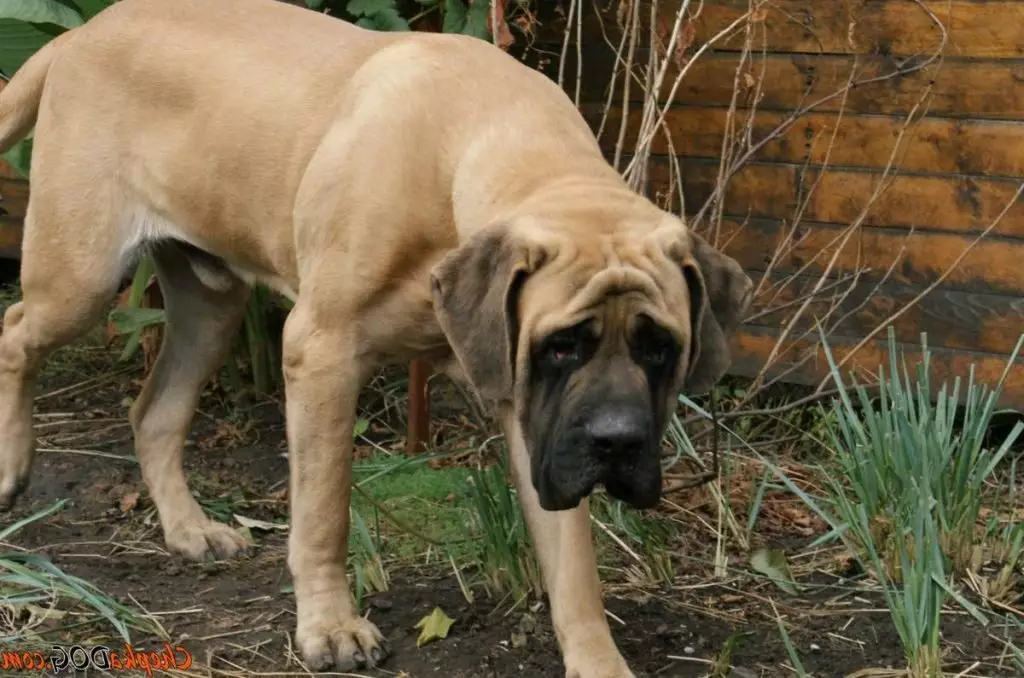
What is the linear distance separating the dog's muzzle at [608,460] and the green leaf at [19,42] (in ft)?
11.1

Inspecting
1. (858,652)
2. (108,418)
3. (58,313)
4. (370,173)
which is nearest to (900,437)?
(858,652)

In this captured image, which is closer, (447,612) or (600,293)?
(600,293)

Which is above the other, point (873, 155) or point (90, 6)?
point (90, 6)

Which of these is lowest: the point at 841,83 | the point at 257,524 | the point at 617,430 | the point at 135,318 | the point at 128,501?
the point at 128,501

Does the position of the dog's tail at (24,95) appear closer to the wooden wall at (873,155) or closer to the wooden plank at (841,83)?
the wooden wall at (873,155)

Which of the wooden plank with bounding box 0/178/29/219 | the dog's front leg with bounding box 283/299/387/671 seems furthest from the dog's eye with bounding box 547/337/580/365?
the wooden plank with bounding box 0/178/29/219

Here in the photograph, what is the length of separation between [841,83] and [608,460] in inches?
119

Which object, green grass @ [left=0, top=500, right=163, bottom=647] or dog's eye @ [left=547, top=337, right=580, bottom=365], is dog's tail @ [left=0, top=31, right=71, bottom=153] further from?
dog's eye @ [left=547, top=337, right=580, bottom=365]

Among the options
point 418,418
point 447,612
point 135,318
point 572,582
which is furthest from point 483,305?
point 135,318

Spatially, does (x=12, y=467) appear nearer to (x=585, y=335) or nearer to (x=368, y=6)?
(x=368, y=6)

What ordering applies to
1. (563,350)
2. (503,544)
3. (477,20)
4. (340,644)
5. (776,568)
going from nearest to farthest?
(563,350) → (340,644) → (503,544) → (776,568) → (477,20)

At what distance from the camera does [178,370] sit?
4879 millimetres

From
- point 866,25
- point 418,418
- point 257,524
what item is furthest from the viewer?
point 866,25

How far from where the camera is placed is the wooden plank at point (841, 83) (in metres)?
5.50
